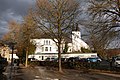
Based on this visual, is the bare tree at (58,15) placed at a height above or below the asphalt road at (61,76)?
above

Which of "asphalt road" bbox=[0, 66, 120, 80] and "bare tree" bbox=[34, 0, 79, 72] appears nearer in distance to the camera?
"asphalt road" bbox=[0, 66, 120, 80]

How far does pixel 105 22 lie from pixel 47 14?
44.8 ft

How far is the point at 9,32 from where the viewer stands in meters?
64.9

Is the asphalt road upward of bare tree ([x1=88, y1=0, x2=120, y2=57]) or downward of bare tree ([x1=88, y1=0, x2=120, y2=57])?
downward

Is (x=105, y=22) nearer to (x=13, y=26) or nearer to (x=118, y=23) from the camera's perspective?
(x=118, y=23)

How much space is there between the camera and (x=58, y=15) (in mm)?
39656

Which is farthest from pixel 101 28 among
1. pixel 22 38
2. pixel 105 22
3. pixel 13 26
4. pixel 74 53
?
pixel 74 53

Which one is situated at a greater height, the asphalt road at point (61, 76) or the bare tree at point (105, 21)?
the bare tree at point (105, 21)

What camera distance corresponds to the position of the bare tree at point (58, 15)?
39719 mm

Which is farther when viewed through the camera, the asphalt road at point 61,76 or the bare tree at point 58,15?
the bare tree at point 58,15

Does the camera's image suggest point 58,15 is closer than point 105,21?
No

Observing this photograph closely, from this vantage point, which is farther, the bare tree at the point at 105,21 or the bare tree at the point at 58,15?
the bare tree at the point at 58,15

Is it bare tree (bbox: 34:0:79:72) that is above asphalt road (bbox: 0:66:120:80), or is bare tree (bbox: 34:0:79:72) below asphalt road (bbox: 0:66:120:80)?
above

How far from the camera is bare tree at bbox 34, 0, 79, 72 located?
1564 inches
